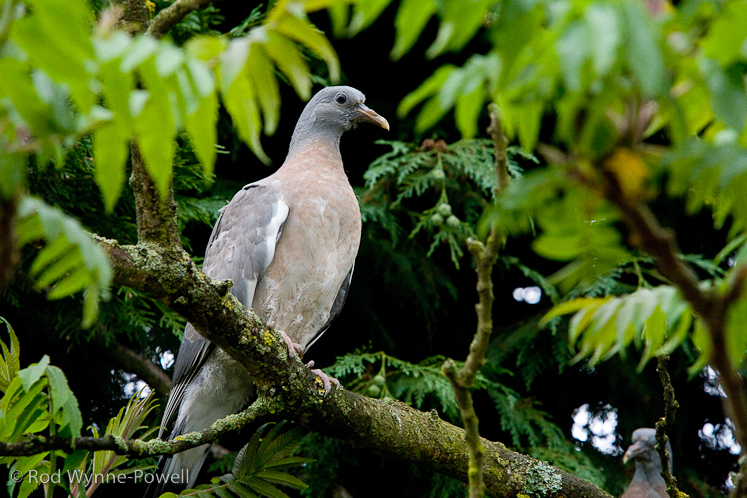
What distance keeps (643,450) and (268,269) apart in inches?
102

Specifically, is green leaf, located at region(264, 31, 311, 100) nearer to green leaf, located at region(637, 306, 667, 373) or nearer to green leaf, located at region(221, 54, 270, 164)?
green leaf, located at region(221, 54, 270, 164)

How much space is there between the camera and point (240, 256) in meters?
3.35

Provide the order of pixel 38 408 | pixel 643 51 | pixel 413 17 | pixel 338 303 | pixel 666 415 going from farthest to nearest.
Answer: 1. pixel 338 303
2. pixel 666 415
3. pixel 38 408
4. pixel 413 17
5. pixel 643 51

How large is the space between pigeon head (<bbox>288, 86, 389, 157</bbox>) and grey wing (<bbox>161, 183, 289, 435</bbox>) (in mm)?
582

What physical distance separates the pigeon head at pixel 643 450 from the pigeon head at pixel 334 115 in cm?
254

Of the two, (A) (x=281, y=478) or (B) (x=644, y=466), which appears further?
(B) (x=644, y=466)

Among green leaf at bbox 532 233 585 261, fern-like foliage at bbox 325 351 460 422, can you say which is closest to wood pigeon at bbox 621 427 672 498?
fern-like foliage at bbox 325 351 460 422

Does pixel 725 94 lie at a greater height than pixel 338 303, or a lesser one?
greater

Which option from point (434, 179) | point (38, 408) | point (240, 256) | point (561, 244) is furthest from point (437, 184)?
point (561, 244)

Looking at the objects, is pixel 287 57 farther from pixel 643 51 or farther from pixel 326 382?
pixel 326 382

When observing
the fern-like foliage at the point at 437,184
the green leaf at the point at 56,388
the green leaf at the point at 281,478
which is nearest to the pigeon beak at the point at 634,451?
the fern-like foliage at the point at 437,184

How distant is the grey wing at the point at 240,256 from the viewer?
10.6ft

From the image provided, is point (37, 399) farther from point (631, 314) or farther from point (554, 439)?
point (554, 439)

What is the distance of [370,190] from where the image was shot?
426 cm
